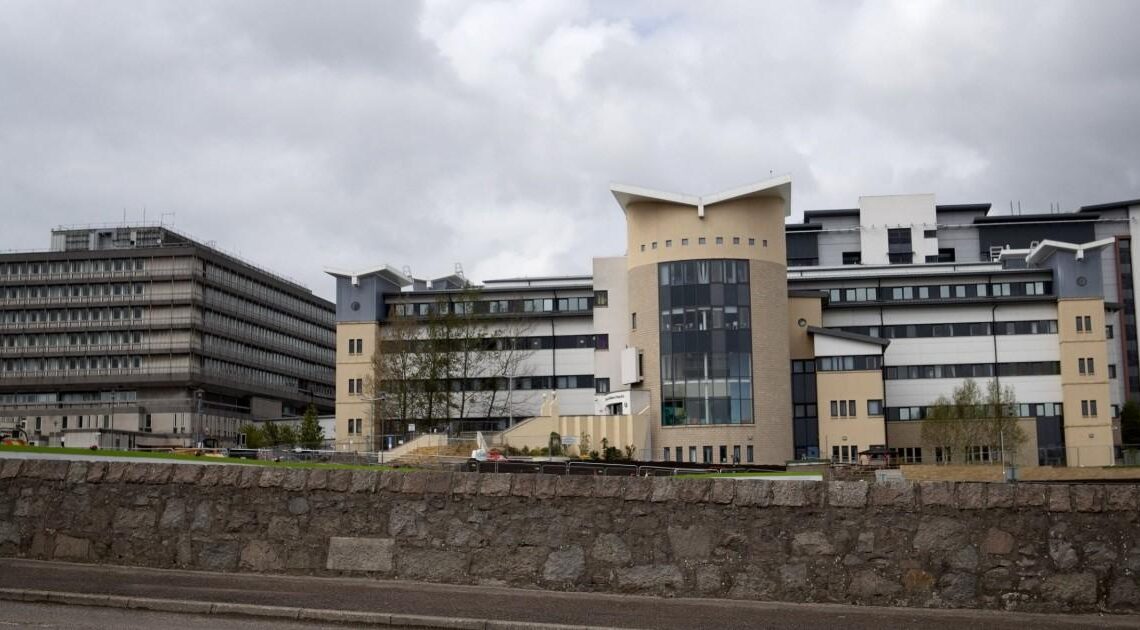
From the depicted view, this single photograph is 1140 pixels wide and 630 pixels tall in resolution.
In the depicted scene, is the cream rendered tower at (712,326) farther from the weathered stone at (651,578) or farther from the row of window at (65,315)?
the row of window at (65,315)

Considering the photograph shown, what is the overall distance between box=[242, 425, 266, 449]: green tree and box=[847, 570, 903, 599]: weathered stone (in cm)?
10094

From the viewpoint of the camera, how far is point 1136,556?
12430 mm

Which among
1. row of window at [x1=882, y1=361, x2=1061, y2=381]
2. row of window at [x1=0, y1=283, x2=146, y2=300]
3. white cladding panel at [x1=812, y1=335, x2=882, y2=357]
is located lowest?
row of window at [x1=882, y1=361, x2=1061, y2=381]

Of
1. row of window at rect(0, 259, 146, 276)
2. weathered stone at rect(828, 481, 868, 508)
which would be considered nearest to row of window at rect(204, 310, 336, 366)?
row of window at rect(0, 259, 146, 276)

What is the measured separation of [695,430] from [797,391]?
11346 millimetres

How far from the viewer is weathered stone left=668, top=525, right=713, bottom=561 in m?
13.3

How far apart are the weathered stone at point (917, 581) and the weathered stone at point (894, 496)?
26.9 inches

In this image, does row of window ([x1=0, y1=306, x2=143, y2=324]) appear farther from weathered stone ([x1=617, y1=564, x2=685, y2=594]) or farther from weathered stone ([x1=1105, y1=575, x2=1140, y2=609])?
weathered stone ([x1=1105, y1=575, x2=1140, y2=609])

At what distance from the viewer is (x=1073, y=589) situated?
1248 cm

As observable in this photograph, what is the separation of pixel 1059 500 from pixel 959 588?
56.4 inches

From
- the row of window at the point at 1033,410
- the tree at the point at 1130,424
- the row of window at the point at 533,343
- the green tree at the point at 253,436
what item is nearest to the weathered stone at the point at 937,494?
the row of window at the point at 1033,410

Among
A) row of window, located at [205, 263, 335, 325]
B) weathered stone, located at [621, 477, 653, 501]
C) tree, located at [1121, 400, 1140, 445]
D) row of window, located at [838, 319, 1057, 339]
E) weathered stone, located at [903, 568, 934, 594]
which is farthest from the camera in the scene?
row of window, located at [205, 263, 335, 325]

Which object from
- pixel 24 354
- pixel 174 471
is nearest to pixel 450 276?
pixel 24 354

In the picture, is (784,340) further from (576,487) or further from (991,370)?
(576,487)
